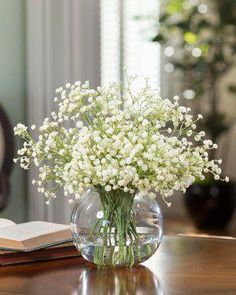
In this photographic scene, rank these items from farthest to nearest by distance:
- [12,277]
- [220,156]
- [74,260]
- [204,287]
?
[220,156]
[74,260]
[12,277]
[204,287]

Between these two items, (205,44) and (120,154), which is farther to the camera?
(205,44)

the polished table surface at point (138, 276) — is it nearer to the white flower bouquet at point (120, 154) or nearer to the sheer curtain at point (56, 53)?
the white flower bouquet at point (120, 154)

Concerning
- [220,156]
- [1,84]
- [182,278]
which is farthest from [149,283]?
[220,156]

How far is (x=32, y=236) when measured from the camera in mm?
1895

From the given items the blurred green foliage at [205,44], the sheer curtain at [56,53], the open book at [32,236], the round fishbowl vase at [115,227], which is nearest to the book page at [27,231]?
the open book at [32,236]

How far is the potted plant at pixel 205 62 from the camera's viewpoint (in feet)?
18.5

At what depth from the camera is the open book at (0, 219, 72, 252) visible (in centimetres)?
186

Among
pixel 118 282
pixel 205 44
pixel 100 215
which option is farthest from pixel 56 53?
pixel 205 44

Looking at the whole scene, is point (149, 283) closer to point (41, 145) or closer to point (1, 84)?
point (41, 145)

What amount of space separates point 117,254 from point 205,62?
166 inches

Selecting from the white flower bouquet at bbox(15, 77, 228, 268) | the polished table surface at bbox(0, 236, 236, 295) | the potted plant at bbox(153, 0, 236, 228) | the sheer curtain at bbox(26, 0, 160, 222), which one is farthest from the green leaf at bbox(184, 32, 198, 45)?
the white flower bouquet at bbox(15, 77, 228, 268)

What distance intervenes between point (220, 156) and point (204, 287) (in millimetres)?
4692

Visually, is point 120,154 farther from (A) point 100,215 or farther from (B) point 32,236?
(B) point 32,236

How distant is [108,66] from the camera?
568 cm
